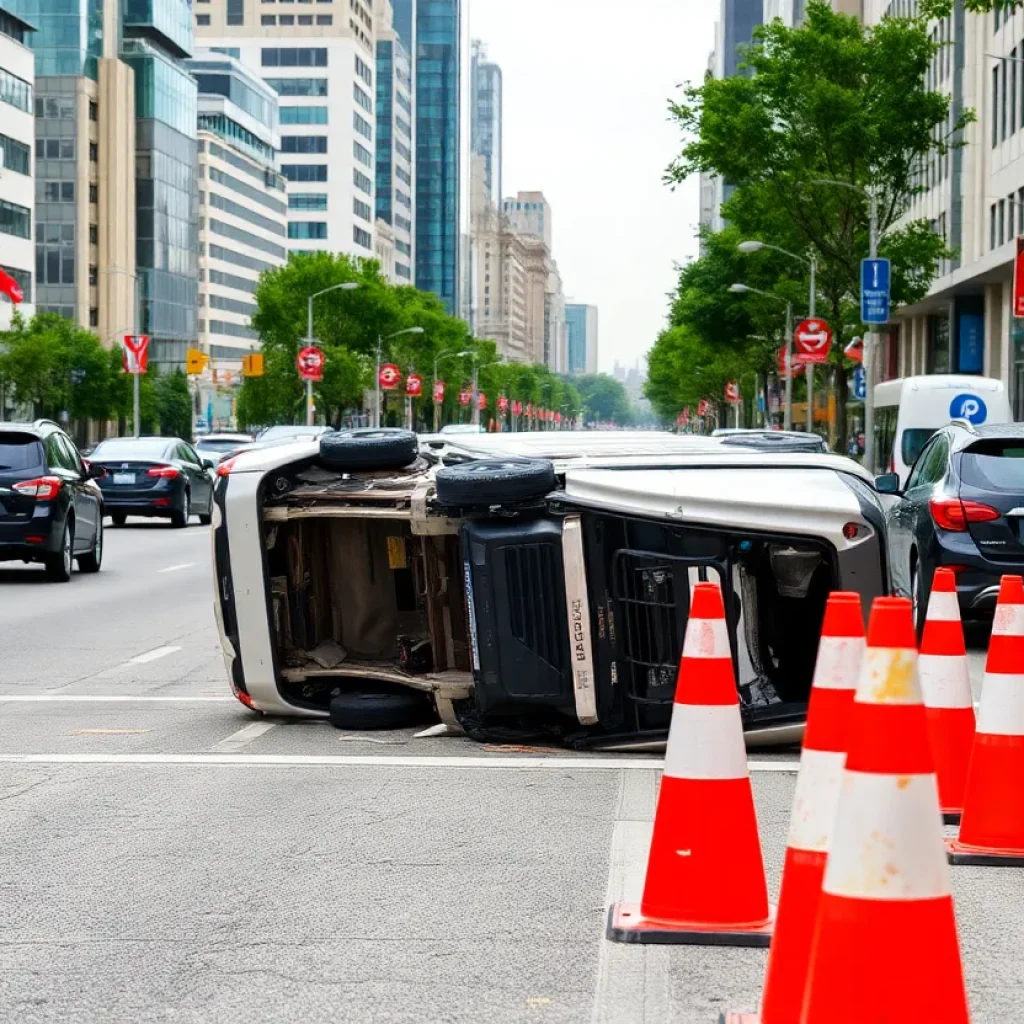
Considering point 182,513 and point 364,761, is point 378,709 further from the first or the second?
point 182,513

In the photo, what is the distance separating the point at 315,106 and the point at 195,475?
535 feet

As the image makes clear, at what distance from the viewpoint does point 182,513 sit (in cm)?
3506

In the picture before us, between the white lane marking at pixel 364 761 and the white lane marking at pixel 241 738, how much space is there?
20 cm

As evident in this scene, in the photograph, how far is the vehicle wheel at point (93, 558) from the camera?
23.3 m

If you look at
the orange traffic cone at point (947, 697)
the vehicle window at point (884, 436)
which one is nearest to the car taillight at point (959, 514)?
the orange traffic cone at point (947, 697)

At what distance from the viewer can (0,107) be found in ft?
300

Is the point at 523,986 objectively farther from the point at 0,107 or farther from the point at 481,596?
the point at 0,107

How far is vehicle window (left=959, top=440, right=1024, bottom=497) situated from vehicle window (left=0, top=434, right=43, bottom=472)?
1099 cm

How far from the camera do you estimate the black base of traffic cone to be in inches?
209

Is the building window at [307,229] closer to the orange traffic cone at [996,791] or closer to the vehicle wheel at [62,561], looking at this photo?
the vehicle wheel at [62,561]

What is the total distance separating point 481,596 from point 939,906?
16.2 ft

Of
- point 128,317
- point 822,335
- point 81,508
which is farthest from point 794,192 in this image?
point 128,317

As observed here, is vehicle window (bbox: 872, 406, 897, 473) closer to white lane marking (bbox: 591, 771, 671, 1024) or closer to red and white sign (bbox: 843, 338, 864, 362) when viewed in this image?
red and white sign (bbox: 843, 338, 864, 362)

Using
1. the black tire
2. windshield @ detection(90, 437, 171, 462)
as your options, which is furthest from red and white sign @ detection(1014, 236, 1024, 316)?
the black tire
